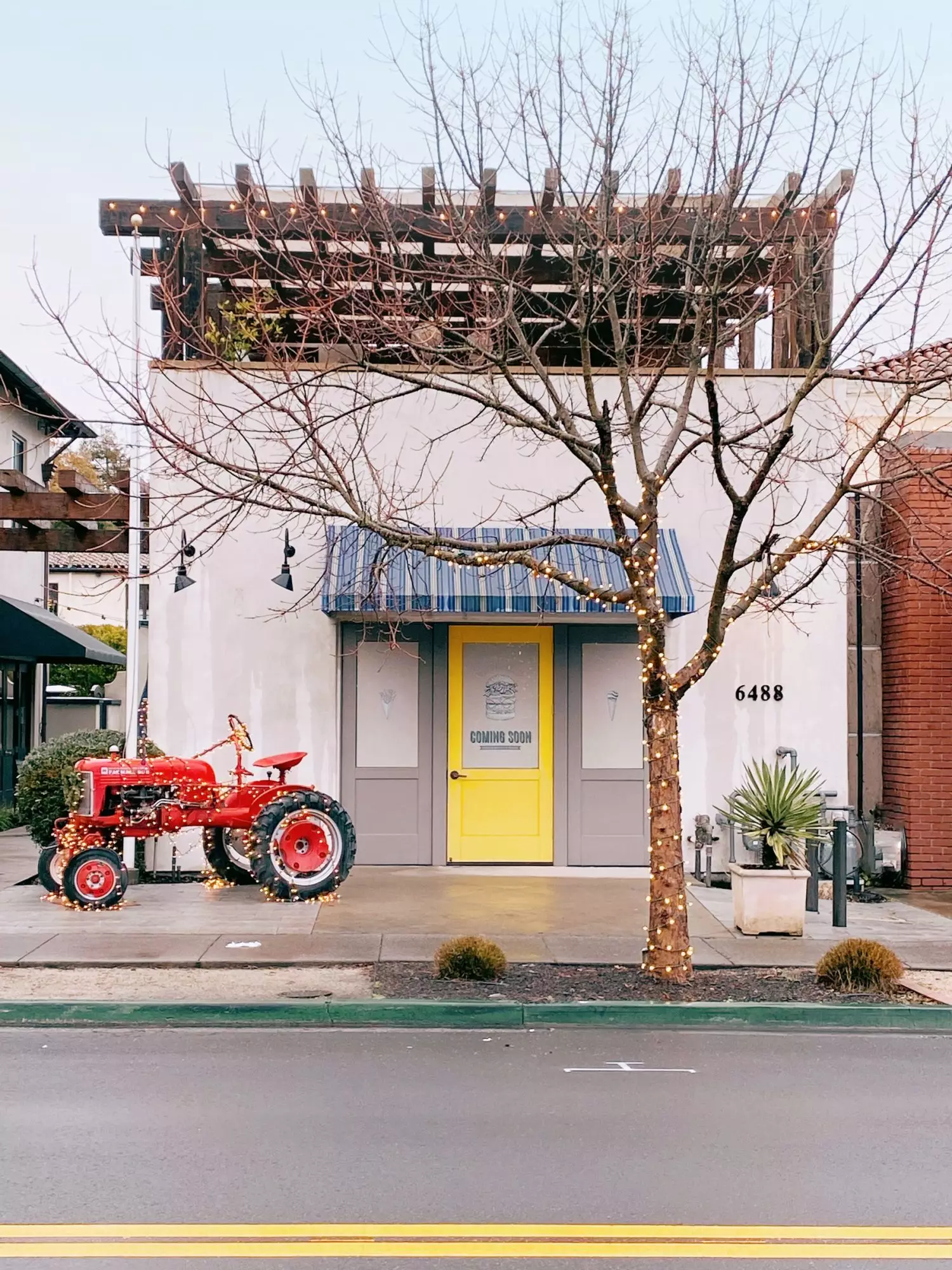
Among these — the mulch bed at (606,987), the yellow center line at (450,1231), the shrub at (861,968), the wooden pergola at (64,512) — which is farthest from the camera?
the wooden pergola at (64,512)

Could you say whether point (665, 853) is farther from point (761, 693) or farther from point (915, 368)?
point (761, 693)

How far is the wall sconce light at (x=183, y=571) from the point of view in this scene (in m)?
12.4

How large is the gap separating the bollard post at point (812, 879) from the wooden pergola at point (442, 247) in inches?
188

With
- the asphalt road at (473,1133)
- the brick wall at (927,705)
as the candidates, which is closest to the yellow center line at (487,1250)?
the asphalt road at (473,1133)

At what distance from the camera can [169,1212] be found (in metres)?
4.86

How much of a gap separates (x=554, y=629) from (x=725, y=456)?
2.88 m

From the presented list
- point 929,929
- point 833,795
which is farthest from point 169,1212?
point 833,795

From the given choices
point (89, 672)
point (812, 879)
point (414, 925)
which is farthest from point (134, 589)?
point (89, 672)

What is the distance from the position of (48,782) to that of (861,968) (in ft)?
28.3

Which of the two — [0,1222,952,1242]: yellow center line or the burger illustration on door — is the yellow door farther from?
[0,1222,952,1242]: yellow center line

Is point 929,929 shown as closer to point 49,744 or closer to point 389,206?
point 389,206

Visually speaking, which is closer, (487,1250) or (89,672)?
(487,1250)

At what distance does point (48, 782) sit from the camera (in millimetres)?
13508

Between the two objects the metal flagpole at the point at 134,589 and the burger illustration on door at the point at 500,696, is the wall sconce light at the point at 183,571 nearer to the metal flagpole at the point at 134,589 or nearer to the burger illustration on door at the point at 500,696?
the metal flagpole at the point at 134,589
